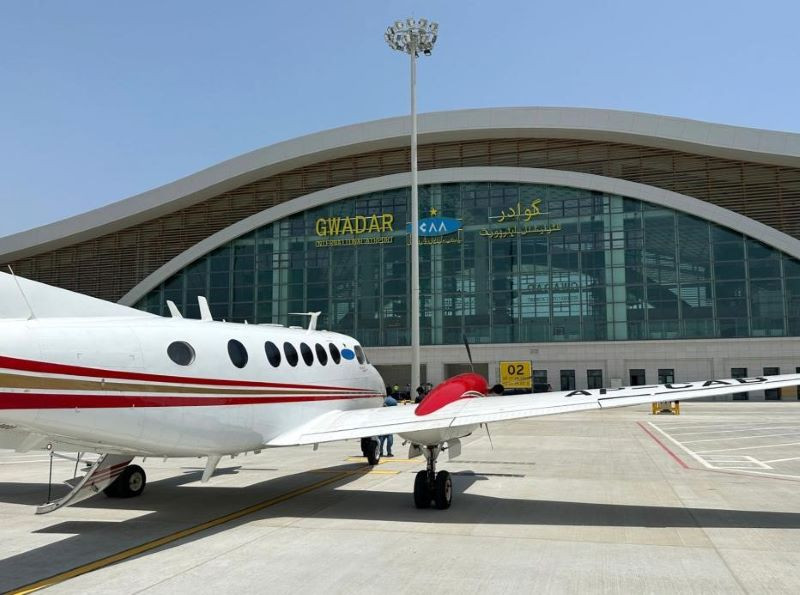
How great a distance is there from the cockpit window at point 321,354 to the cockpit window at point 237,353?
2778 mm

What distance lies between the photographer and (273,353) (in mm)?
12242

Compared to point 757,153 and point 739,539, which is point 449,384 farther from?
point 757,153

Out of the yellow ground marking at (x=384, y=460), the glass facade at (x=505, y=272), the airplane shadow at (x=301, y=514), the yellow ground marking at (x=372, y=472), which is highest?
the glass facade at (x=505, y=272)

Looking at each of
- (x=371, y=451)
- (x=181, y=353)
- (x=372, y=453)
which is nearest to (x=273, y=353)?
(x=181, y=353)

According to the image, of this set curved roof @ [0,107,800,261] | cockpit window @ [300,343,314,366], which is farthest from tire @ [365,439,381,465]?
curved roof @ [0,107,800,261]

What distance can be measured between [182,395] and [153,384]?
1.85 feet

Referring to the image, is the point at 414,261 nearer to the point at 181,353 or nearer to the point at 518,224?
the point at 181,353

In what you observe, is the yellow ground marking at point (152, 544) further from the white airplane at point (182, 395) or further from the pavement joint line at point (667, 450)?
the pavement joint line at point (667, 450)

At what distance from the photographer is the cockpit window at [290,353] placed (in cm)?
1271

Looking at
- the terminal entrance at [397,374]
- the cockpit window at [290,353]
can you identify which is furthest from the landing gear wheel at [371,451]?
the terminal entrance at [397,374]

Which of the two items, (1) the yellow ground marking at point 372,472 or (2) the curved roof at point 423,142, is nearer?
(1) the yellow ground marking at point 372,472

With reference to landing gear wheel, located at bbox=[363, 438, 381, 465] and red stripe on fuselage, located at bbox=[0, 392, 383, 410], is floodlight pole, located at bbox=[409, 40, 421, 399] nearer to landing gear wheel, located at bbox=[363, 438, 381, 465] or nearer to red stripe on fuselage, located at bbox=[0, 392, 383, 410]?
landing gear wheel, located at bbox=[363, 438, 381, 465]

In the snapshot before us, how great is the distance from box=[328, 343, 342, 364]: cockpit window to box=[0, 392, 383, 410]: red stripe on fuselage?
123 inches

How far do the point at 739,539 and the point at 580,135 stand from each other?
5109cm
